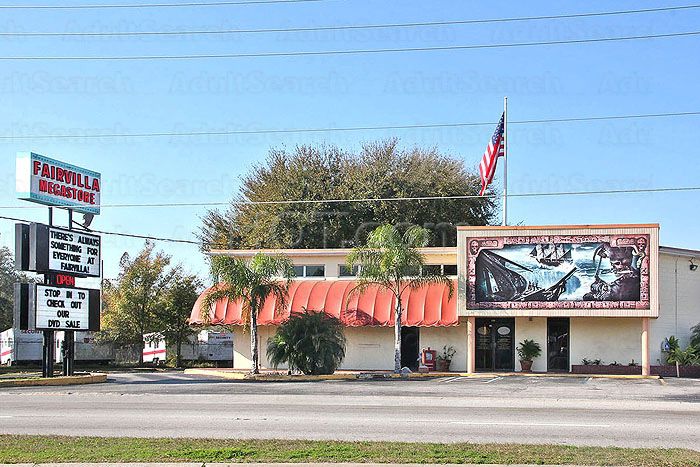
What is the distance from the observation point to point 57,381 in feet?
108

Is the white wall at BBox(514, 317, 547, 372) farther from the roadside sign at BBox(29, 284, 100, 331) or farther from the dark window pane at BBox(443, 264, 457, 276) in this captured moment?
the roadside sign at BBox(29, 284, 100, 331)

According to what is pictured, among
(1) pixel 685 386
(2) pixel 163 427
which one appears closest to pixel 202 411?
(2) pixel 163 427

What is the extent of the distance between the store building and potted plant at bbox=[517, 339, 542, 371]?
0.42 m

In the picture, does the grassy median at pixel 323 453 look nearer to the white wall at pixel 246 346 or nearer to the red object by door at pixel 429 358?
the red object by door at pixel 429 358

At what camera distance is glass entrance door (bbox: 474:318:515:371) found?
40219 mm

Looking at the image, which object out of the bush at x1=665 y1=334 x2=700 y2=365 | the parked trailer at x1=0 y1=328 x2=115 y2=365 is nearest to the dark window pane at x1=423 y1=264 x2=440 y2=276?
the bush at x1=665 y1=334 x2=700 y2=365

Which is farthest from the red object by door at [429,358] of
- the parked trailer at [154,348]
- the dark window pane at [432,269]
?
the parked trailer at [154,348]

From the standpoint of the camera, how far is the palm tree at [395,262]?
37.3m

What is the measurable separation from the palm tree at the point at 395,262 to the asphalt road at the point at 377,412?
7696 millimetres

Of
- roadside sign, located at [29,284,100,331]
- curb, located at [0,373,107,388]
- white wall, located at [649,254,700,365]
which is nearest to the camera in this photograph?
curb, located at [0,373,107,388]

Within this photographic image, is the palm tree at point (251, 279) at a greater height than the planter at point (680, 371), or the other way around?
the palm tree at point (251, 279)

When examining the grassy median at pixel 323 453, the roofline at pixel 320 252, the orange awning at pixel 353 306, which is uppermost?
the roofline at pixel 320 252

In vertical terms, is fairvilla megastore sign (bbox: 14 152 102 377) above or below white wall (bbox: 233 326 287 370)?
above

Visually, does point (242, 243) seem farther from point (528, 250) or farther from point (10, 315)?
point (528, 250)
